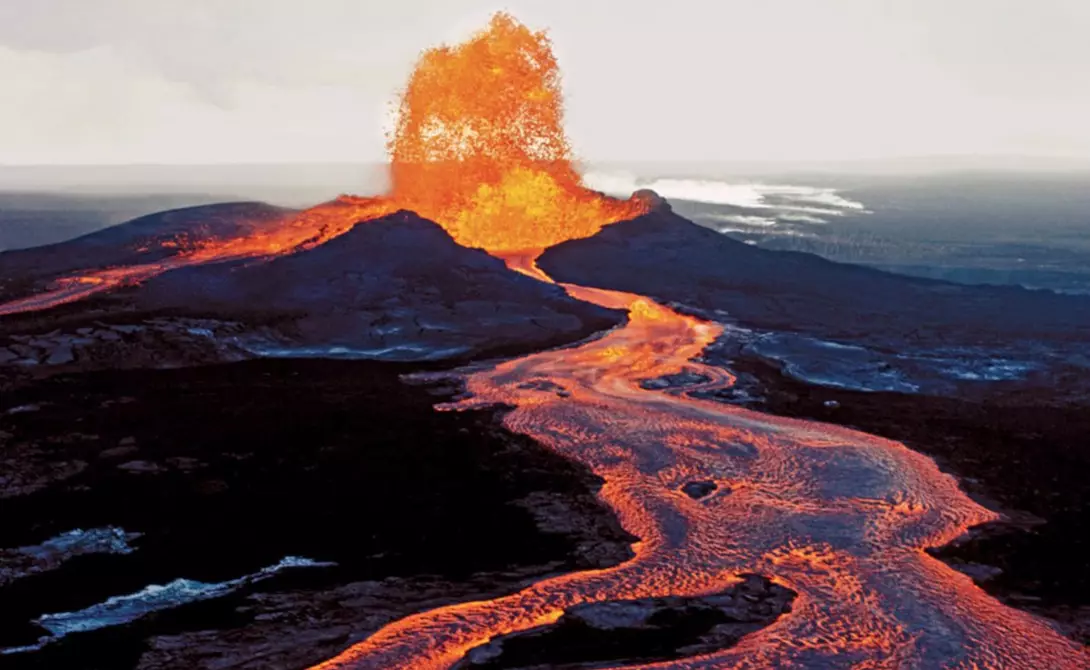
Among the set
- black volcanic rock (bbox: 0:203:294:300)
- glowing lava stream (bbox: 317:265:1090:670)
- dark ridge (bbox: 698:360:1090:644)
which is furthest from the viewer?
black volcanic rock (bbox: 0:203:294:300)

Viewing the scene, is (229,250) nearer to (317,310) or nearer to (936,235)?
(317,310)

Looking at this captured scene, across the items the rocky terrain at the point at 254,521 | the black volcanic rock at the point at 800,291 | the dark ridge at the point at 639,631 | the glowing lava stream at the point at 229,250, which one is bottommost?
the dark ridge at the point at 639,631

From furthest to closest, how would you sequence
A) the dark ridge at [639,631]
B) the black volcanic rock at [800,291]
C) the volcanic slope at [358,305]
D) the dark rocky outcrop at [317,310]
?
the black volcanic rock at [800,291] → the volcanic slope at [358,305] → the dark rocky outcrop at [317,310] → the dark ridge at [639,631]

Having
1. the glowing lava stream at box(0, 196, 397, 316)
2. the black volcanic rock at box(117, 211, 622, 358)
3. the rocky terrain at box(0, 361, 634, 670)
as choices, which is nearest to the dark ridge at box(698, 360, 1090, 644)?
the rocky terrain at box(0, 361, 634, 670)

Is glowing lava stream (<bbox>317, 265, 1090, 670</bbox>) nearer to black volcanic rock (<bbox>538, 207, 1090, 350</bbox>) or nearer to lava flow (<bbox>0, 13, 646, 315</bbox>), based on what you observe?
black volcanic rock (<bbox>538, 207, 1090, 350</bbox>)

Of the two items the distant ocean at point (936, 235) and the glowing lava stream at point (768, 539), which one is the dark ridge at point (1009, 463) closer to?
the glowing lava stream at point (768, 539)

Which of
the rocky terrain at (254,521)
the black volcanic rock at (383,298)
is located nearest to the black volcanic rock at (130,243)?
the black volcanic rock at (383,298)
